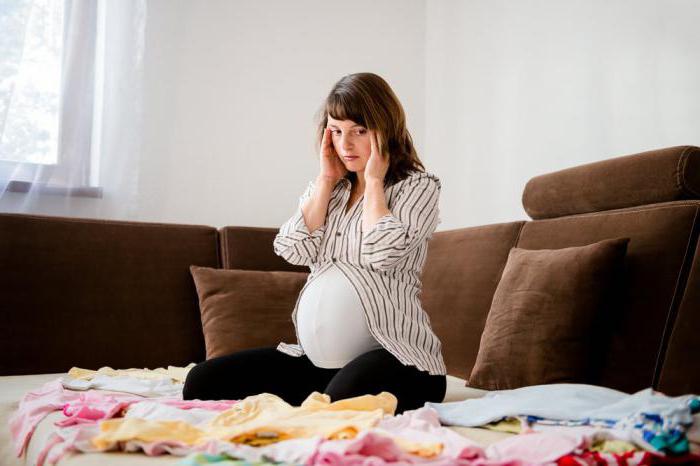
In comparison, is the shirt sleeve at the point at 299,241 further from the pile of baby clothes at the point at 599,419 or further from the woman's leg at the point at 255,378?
the pile of baby clothes at the point at 599,419

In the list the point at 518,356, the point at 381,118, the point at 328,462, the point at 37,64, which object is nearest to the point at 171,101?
the point at 37,64

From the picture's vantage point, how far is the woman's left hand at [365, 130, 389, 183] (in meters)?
1.78

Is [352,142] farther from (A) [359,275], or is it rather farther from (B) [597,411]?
(B) [597,411]

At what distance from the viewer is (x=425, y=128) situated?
12.5 feet

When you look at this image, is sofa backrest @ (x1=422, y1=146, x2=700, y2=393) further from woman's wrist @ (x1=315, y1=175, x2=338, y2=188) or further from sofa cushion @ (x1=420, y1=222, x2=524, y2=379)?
woman's wrist @ (x1=315, y1=175, x2=338, y2=188)

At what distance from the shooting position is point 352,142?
1.84m

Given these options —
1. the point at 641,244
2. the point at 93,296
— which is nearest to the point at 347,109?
the point at 641,244

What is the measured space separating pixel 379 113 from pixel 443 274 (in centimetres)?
91

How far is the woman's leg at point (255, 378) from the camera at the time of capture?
1.72m

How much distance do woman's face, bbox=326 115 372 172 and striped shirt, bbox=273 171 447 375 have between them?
97 mm

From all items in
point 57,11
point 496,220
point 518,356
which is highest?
point 57,11

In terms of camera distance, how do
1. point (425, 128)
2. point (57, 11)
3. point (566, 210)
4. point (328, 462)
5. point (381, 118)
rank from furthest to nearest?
1. point (425, 128)
2. point (57, 11)
3. point (566, 210)
4. point (381, 118)
5. point (328, 462)

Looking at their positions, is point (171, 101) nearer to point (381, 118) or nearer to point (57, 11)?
point (57, 11)

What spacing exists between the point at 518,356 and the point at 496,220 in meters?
1.35
